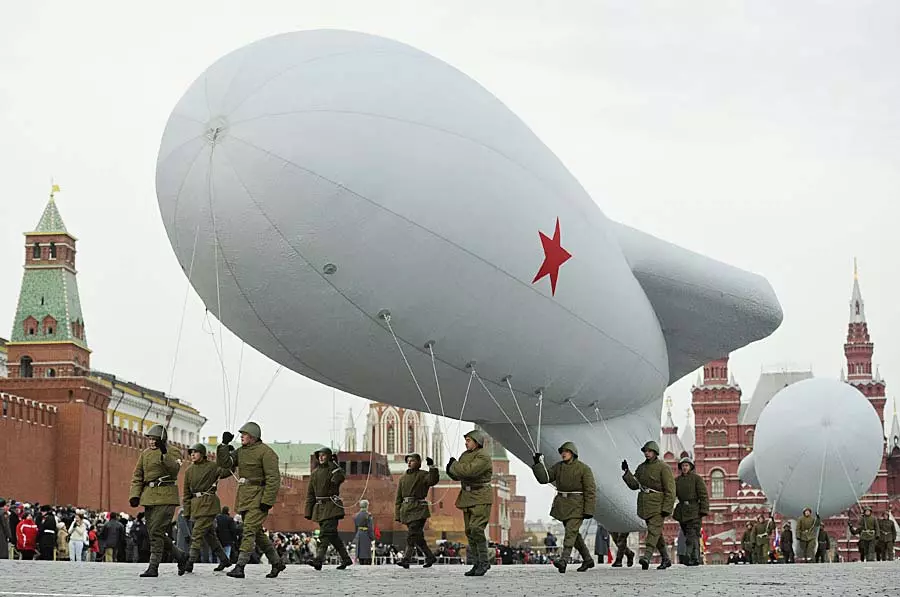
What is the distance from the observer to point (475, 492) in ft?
52.2

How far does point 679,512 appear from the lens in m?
20.0

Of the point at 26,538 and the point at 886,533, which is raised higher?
the point at 26,538

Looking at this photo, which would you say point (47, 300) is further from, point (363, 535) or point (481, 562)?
point (481, 562)

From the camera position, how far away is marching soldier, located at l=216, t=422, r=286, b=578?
48.4ft

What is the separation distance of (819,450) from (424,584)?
20634 mm

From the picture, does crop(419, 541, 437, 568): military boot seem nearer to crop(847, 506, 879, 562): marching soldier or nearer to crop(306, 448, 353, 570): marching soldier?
crop(306, 448, 353, 570): marching soldier

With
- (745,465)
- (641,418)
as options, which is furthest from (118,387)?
(641,418)

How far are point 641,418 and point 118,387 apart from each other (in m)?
84.1

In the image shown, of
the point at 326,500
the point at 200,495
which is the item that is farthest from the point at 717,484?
the point at 200,495

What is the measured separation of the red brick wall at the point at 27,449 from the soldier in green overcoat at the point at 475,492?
39653mm

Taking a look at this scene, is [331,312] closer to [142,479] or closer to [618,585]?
[142,479]

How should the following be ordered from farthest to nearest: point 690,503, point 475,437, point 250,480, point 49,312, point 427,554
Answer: point 49,312 < point 690,503 < point 427,554 < point 475,437 < point 250,480

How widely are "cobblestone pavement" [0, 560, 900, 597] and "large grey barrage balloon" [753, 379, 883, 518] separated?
15.7 meters

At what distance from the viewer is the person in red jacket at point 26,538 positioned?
82.6 ft
